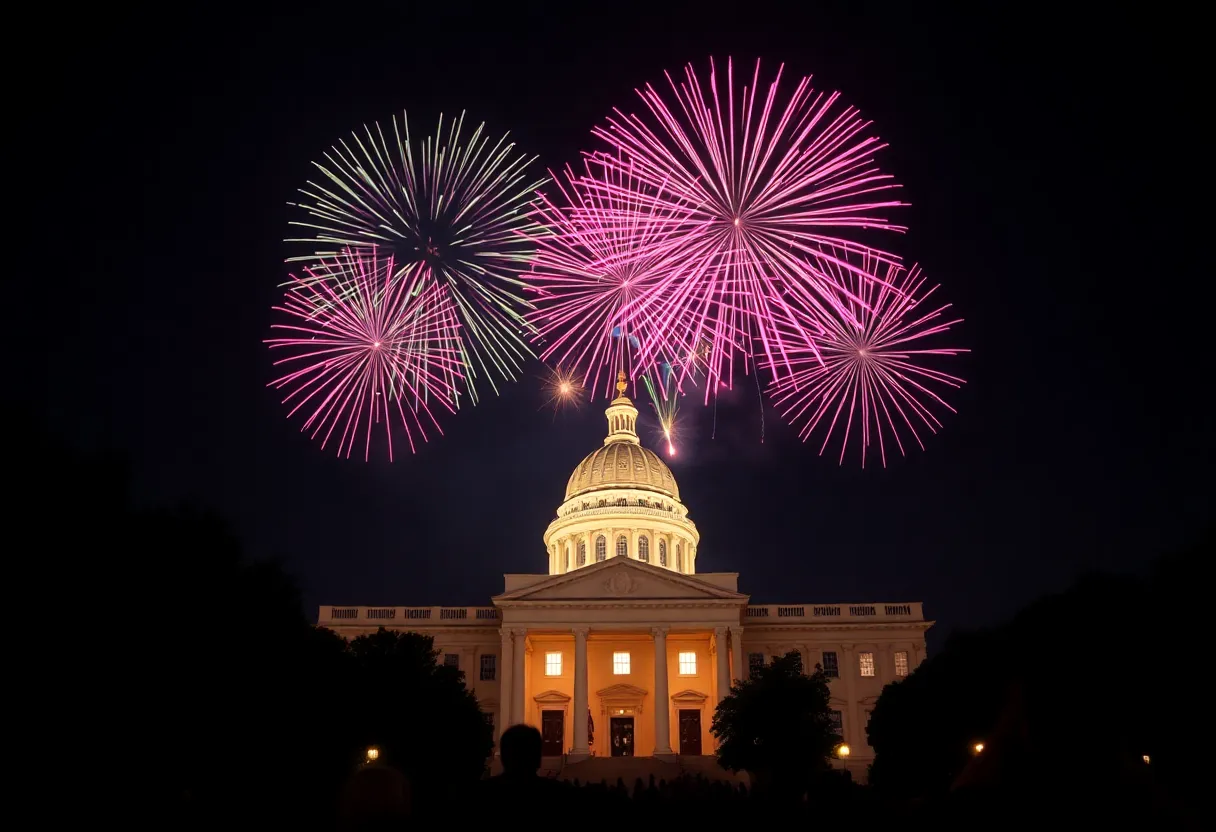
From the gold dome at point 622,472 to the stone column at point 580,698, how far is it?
946 inches

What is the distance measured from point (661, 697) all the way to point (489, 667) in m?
15.0

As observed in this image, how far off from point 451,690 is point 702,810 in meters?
41.9

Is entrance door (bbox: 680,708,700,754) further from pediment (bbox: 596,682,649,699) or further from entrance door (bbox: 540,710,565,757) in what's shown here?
entrance door (bbox: 540,710,565,757)

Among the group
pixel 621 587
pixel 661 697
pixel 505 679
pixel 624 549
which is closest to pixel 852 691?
pixel 661 697

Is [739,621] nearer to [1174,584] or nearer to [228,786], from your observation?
[1174,584]

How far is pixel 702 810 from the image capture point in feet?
28.6

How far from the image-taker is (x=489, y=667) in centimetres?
7844

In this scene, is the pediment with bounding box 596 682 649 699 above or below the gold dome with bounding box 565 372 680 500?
below

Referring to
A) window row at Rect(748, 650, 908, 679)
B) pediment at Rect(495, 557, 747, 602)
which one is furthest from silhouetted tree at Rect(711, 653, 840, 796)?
window row at Rect(748, 650, 908, 679)

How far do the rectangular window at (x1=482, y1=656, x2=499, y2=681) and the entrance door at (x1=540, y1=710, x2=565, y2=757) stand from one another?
16.9ft

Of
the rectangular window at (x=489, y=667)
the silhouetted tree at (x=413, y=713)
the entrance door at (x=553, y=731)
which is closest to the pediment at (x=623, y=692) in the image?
the entrance door at (x=553, y=731)

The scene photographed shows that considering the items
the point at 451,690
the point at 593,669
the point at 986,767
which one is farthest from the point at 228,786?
the point at 593,669

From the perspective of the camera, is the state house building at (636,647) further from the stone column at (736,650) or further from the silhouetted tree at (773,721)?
the silhouetted tree at (773,721)

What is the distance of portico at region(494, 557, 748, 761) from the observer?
72000 millimetres
